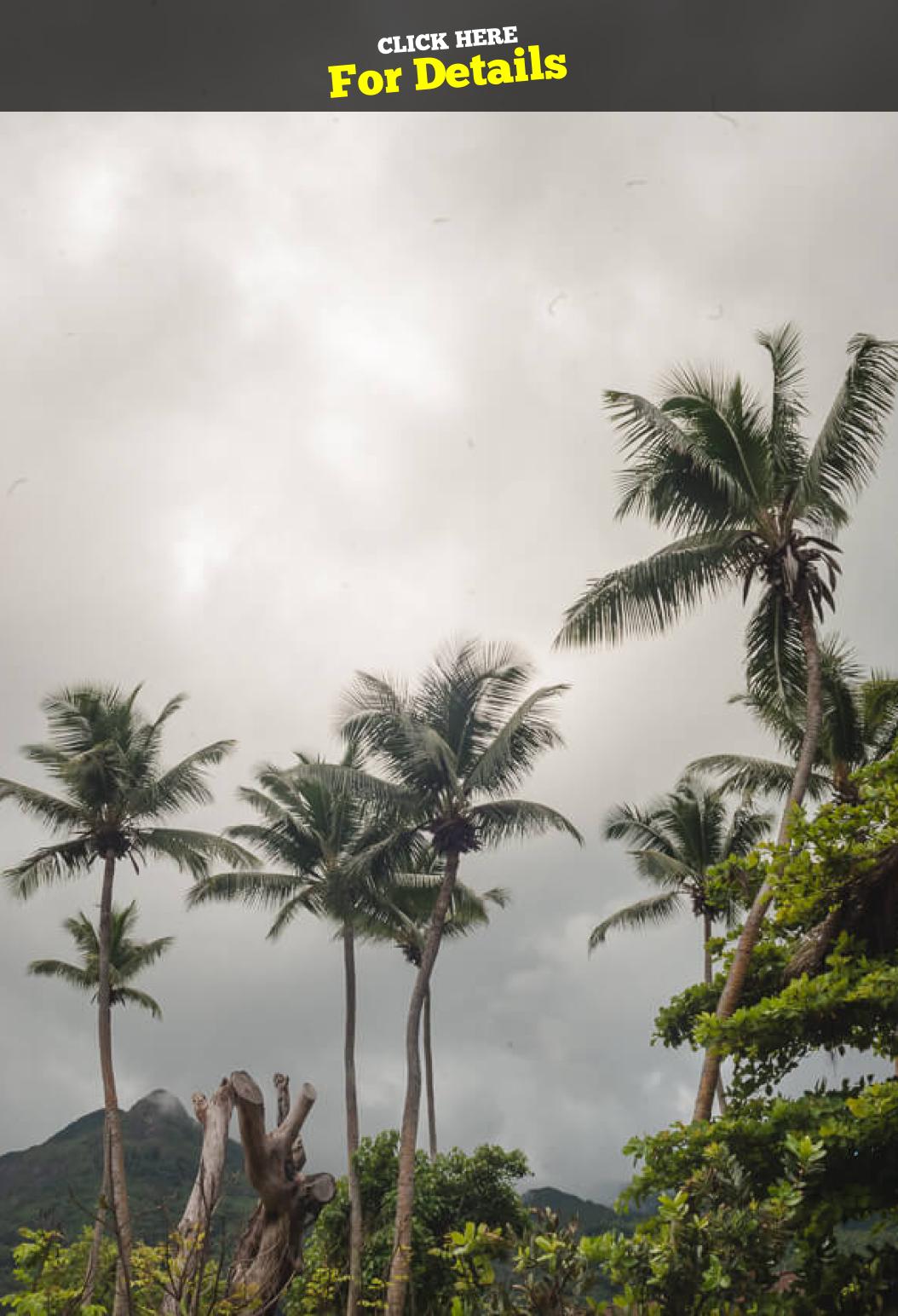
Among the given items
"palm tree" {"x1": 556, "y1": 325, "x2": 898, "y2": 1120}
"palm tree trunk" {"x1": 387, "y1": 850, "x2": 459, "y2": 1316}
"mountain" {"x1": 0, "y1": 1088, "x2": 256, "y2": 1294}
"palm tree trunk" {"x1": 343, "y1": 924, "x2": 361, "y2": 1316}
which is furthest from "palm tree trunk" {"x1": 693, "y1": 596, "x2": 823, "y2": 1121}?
"mountain" {"x1": 0, "y1": 1088, "x2": 256, "y2": 1294}

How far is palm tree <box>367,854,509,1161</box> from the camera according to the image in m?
25.0

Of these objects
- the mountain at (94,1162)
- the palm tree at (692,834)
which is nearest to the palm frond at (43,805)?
the palm tree at (692,834)

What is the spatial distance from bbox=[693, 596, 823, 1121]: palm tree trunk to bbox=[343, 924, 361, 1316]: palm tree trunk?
1188 cm

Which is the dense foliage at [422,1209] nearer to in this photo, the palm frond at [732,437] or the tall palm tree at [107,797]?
the tall palm tree at [107,797]

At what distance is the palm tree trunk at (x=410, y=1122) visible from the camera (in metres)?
16.2

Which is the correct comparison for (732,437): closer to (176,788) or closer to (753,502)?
(753,502)

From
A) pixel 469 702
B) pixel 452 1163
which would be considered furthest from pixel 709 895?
pixel 452 1163

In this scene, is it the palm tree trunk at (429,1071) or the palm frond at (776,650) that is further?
the palm tree trunk at (429,1071)

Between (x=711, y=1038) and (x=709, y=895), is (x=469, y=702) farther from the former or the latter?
(x=711, y=1038)

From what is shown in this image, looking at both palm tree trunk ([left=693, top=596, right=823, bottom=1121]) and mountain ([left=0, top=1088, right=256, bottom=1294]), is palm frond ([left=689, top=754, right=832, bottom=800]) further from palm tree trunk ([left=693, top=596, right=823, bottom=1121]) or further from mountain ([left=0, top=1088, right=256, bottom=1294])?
mountain ([left=0, top=1088, right=256, bottom=1294])

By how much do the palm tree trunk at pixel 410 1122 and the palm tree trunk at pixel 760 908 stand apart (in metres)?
7.94

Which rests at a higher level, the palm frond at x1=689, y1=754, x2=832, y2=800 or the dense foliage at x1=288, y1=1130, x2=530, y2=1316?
the palm frond at x1=689, y1=754, x2=832, y2=800

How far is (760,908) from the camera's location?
10.4 m

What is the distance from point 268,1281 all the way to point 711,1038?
210 inches
